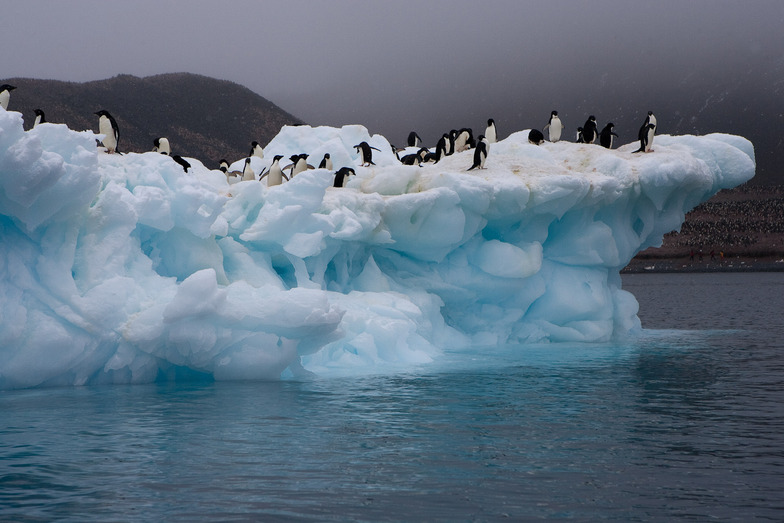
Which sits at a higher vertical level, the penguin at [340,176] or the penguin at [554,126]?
the penguin at [554,126]

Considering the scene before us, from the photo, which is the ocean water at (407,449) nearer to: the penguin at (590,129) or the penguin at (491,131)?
the penguin at (590,129)

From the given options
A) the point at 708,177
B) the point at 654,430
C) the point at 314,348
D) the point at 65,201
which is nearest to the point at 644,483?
the point at 654,430

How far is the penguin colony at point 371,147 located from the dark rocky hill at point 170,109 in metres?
47.9

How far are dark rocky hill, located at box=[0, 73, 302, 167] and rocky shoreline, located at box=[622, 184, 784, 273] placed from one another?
4282 centimetres

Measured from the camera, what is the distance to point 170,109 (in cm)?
8706

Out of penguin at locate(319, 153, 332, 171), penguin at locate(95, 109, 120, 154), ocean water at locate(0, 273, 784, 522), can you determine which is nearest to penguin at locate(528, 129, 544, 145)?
penguin at locate(319, 153, 332, 171)

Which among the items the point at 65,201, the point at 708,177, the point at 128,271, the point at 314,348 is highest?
the point at 708,177

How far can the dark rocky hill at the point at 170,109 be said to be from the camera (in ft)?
242

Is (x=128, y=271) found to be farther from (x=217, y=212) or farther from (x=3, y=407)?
(x=3, y=407)

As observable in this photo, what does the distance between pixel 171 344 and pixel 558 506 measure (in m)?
6.57

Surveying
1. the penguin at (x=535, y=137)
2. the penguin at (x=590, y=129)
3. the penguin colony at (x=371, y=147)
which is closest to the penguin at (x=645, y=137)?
the penguin colony at (x=371, y=147)

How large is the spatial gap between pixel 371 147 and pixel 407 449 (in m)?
16.9

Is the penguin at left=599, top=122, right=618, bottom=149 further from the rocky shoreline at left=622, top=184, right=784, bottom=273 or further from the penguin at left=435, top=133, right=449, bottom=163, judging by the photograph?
the rocky shoreline at left=622, top=184, right=784, bottom=273

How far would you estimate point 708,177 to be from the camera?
1745cm
